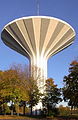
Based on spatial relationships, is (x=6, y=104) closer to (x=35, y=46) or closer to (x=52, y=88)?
(x=52, y=88)

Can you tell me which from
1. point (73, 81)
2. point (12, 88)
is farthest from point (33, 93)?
point (73, 81)

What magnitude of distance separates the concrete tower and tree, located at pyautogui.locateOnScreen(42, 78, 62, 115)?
218cm

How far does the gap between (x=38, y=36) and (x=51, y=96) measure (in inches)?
434

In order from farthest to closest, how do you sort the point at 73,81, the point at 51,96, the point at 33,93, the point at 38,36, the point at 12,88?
the point at 38,36
the point at 51,96
the point at 33,93
the point at 12,88
the point at 73,81

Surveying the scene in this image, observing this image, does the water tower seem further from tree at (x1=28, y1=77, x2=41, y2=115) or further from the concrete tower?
tree at (x1=28, y1=77, x2=41, y2=115)

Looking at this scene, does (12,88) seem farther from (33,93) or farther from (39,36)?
(39,36)

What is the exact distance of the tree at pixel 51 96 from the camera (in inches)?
1834

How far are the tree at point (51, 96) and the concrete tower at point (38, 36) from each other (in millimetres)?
2178

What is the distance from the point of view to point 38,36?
1880 inches

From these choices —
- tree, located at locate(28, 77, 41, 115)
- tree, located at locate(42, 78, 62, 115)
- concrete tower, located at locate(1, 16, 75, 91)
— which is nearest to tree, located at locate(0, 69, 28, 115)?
tree, located at locate(28, 77, 41, 115)

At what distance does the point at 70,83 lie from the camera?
3506cm

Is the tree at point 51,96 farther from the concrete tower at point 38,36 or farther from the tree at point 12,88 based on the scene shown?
the tree at point 12,88

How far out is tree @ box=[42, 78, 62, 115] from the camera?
46.6m

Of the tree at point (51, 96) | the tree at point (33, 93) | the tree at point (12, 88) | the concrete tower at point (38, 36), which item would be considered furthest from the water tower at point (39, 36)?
the tree at point (12, 88)
